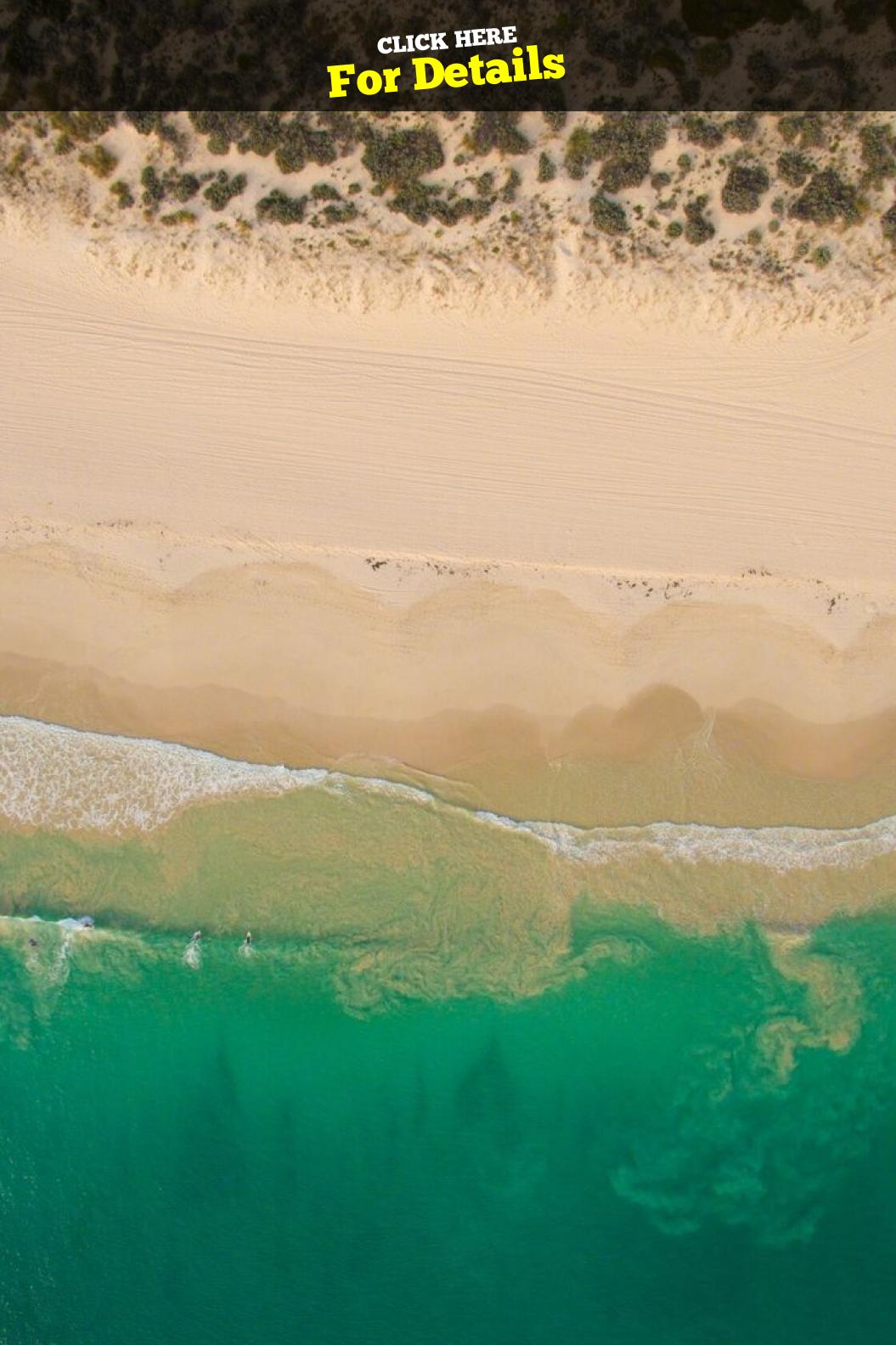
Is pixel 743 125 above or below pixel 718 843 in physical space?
above

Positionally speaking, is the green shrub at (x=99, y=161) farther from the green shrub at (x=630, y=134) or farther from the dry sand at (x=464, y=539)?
the green shrub at (x=630, y=134)

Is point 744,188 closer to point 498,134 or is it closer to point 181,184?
point 498,134

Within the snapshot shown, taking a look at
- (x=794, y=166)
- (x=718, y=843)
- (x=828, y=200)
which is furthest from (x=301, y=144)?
(x=718, y=843)

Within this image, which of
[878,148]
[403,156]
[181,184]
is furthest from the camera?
[181,184]

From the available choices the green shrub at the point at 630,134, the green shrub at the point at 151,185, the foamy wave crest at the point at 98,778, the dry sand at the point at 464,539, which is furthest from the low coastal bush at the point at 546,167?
the foamy wave crest at the point at 98,778

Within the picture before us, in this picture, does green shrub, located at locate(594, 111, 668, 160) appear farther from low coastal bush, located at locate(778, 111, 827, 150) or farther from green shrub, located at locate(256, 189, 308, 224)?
green shrub, located at locate(256, 189, 308, 224)

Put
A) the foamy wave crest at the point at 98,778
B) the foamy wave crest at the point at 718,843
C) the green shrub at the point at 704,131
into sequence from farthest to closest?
1. the foamy wave crest at the point at 98,778
2. the foamy wave crest at the point at 718,843
3. the green shrub at the point at 704,131

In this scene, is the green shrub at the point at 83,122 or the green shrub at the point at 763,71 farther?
the green shrub at the point at 83,122

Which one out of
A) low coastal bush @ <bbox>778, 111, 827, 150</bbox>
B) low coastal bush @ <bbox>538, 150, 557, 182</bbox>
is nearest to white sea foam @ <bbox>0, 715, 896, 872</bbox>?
low coastal bush @ <bbox>538, 150, 557, 182</bbox>
